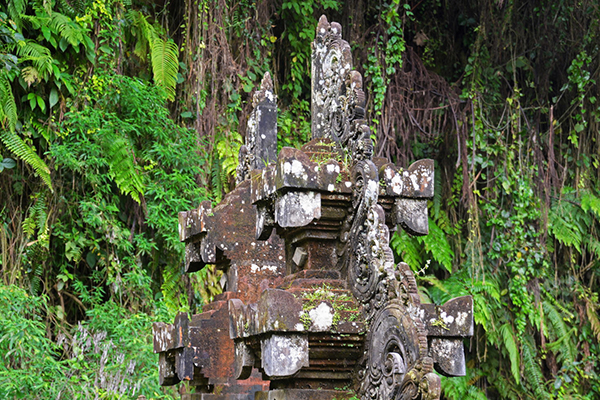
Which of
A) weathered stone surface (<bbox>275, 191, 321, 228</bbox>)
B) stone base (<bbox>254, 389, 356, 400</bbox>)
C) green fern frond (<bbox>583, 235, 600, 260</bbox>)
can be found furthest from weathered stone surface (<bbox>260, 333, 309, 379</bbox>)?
green fern frond (<bbox>583, 235, 600, 260</bbox>)

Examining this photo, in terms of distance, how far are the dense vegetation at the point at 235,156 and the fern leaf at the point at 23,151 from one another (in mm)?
16

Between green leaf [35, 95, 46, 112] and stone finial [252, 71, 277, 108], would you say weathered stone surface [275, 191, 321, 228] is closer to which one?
stone finial [252, 71, 277, 108]

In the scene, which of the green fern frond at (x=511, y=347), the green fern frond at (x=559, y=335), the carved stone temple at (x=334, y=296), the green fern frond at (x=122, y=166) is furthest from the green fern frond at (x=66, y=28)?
the green fern frond at (x=559, y=335)

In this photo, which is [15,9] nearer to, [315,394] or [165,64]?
[165,64]

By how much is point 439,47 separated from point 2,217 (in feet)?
17.0

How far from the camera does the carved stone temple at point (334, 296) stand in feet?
9.77

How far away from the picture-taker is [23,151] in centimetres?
625

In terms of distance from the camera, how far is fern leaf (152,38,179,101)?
6.98 m

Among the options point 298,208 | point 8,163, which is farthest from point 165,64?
point 298,208

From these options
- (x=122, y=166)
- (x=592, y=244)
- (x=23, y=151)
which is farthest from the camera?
(x=592, y=244)

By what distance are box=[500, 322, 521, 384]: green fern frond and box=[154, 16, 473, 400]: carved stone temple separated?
3.95 metres

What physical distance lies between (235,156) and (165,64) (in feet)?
3.70

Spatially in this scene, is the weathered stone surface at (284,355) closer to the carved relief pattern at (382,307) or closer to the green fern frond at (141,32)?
the carved relief pattern at (382,307)

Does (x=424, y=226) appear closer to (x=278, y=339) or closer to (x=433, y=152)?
(x=278, y=339)
